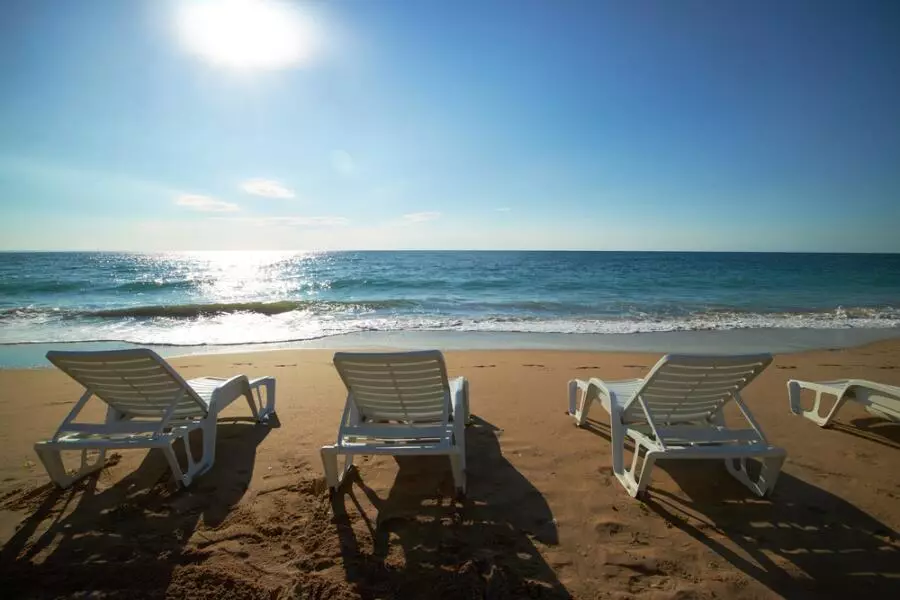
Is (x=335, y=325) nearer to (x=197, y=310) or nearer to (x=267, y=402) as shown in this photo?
(x=197, y=310)

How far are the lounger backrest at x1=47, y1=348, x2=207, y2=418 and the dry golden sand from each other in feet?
1.85

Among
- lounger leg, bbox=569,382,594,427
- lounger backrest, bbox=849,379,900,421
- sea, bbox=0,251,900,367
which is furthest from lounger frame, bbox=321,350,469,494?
sea, bbox=0,251,900,367

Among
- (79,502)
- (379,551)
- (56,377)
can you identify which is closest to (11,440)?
(79,502)

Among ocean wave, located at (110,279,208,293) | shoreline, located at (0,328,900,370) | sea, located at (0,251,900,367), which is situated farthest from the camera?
ocean wave, located at (110,279,208,293)

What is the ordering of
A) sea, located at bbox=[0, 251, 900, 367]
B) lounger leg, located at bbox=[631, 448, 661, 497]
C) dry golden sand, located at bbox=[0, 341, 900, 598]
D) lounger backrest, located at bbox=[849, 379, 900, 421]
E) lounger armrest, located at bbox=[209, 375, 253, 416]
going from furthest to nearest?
sea, located at bbox=[0, 251, 900, 367] < lounger backrest, located at bbox=[849, 379, 900, 421] < lounger armrest, located at bbox=[209, 375, 253, 416] < lounger leg, located at bbox=[631, 448, 661, 497] < dry golden sand, located at bbox=[0, 341, 900, 598]

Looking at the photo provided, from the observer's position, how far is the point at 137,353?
3.35 m

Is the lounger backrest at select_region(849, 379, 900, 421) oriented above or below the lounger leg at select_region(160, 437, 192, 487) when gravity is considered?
above

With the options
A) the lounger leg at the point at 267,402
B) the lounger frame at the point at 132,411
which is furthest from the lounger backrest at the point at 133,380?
the lounger leg at the point at 267,402

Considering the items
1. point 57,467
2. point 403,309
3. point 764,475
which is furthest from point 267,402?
point 403,309

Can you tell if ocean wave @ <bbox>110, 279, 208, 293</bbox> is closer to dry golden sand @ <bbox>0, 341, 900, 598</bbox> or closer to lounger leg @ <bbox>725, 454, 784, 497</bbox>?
dry golden sand @ <bbox>0, 341, 900, 598</bbox>

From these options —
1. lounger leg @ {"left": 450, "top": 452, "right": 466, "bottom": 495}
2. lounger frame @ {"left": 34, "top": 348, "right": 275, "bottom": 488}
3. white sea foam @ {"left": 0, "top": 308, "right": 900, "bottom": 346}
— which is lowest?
white sea foam @ {"left": 0, "top": 308, "right": 900, "bottom": 346}

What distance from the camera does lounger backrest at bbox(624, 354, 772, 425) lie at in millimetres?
3295

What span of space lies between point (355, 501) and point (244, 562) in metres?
0.87

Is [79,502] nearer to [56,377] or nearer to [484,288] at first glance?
[56,377]
